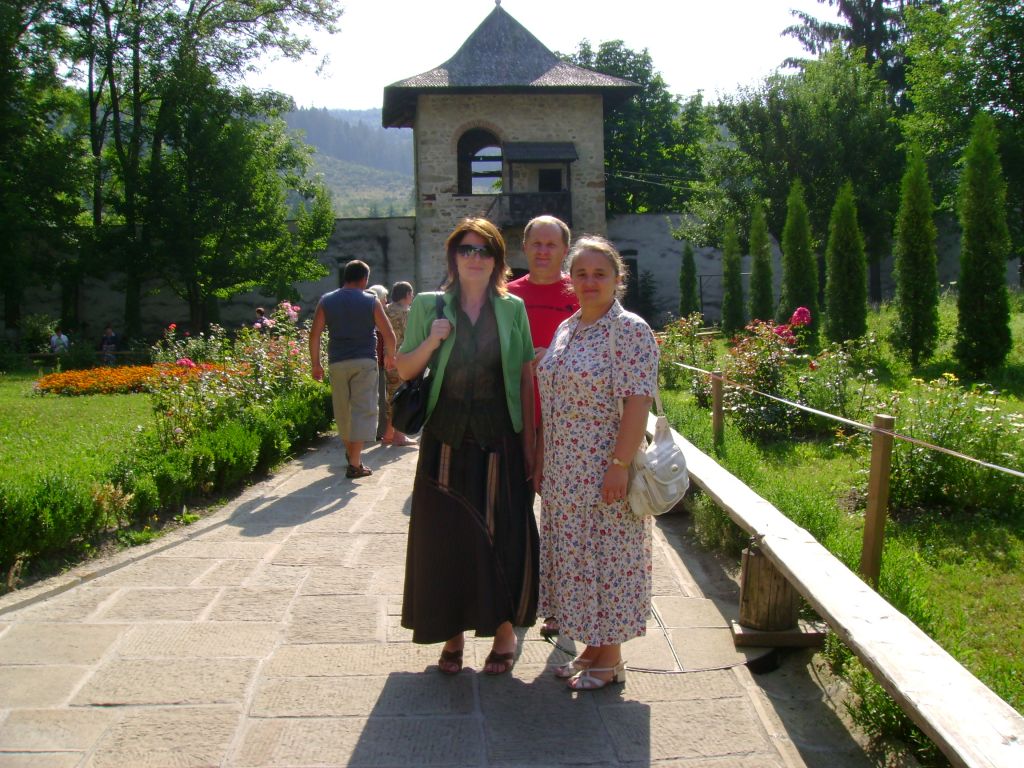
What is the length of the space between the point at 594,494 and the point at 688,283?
23.0m

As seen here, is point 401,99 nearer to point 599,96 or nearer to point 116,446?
point 599,96

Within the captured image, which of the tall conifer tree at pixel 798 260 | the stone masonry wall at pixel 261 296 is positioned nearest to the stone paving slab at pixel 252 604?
the tall conifer tree at pixel 798 260

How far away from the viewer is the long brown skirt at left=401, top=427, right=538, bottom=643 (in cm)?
329

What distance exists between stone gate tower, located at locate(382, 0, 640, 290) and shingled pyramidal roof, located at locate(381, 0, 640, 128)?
3 centimetres

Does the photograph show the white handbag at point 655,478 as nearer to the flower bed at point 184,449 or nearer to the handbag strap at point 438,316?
the handbag strap at point 438,316

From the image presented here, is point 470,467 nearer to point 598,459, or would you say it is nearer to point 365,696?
point 598,459

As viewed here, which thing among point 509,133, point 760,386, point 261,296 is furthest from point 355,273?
point 261,296

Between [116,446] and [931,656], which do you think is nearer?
[931,656]

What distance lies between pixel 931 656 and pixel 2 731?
2.85 metres

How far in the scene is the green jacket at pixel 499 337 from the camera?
3.34 metres

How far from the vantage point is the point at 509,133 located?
2391 cm

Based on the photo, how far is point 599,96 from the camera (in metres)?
24.2

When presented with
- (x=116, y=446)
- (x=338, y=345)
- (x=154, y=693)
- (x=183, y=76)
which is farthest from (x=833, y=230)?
(x=183, y=76)

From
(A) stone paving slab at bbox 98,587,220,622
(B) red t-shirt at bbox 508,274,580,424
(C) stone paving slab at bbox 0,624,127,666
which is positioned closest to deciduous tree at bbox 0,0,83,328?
(A) stone paving slab at bbox 98,587,220,622
